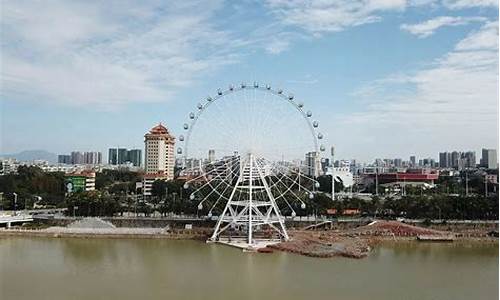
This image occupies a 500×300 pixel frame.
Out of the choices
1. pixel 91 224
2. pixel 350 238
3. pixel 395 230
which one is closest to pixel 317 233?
pixel 350 238

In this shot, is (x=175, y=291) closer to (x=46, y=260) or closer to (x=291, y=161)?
(x=46, y=260)

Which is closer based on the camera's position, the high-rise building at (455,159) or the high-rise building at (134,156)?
the high-rise building at (455,159)

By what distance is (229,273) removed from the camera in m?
9.98

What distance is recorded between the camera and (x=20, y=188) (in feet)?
82.4

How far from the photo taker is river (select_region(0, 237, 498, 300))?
8.48m

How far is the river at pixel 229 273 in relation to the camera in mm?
8484

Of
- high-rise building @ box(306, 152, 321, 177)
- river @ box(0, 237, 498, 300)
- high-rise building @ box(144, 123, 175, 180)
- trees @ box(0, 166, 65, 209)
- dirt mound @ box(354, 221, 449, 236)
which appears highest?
high-rise building @ box(144, 123, 175, 180)

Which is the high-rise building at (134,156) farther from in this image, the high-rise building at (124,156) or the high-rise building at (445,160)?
the high-rise building at (445,160)

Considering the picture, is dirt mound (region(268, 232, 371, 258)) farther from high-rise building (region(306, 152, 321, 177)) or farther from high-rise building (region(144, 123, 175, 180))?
high-rise building (region(144, 123, 175, 180))

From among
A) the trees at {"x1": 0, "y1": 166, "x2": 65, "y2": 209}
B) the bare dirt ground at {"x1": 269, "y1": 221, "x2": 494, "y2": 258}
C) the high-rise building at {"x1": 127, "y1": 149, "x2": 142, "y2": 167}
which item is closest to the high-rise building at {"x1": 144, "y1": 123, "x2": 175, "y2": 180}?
the trees at {"x1": 0, "y1": 166, "x2": 65, "y2": 209}

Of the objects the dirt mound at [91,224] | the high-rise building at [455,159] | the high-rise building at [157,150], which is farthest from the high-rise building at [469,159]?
the dirt mound at [91,224]

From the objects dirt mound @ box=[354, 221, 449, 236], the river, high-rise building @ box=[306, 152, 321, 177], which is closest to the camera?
the river

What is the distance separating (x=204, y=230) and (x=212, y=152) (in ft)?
10.5

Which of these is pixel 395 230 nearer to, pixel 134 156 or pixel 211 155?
pixel 211 155
